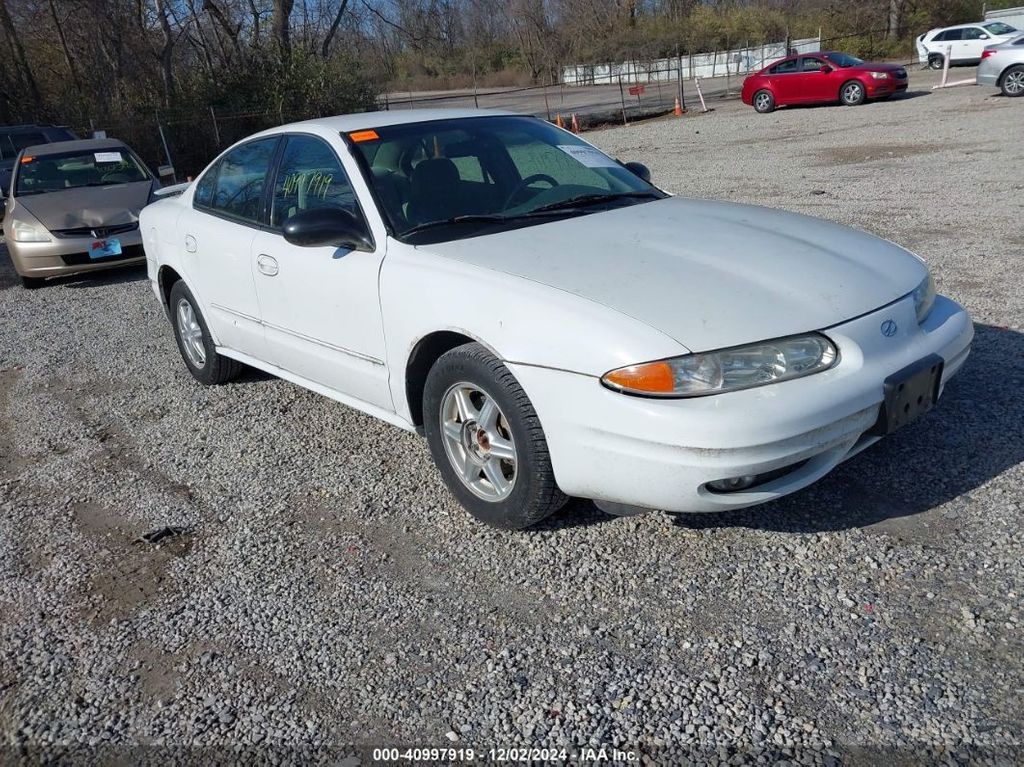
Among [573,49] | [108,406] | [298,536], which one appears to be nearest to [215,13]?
[108,406]

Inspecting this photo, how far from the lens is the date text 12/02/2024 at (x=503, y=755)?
229 centimetres

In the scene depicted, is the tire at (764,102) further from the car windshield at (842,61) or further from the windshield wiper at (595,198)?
the windshield wiper at (595,198)

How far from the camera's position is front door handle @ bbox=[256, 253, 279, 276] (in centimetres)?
424

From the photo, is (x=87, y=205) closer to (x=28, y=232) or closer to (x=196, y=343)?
(x=28, y=232)

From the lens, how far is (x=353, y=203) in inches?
154

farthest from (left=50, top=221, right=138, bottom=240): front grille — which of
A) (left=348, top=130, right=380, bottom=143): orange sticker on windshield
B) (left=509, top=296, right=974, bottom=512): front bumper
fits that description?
(left=509, top=296, right=974, bottom=512): front bumper

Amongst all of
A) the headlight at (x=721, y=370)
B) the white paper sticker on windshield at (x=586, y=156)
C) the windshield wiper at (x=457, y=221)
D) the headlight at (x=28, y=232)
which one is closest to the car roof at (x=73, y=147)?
the headlight at (x=28, y=232)

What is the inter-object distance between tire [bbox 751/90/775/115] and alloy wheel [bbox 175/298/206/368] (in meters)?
21.5

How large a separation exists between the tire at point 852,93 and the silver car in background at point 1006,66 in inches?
122

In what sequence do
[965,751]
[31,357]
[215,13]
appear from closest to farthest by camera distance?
[965,751] < [31,357] < [215,13]

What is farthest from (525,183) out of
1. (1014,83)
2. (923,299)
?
(1014,83)

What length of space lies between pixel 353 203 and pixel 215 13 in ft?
87.5

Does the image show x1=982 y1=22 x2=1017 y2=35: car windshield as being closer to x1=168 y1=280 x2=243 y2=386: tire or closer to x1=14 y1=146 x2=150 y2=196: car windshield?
x1=14 y1=146 x2=150 y2=196: car windshield

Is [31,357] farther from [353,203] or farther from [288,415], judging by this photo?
[353,203]
